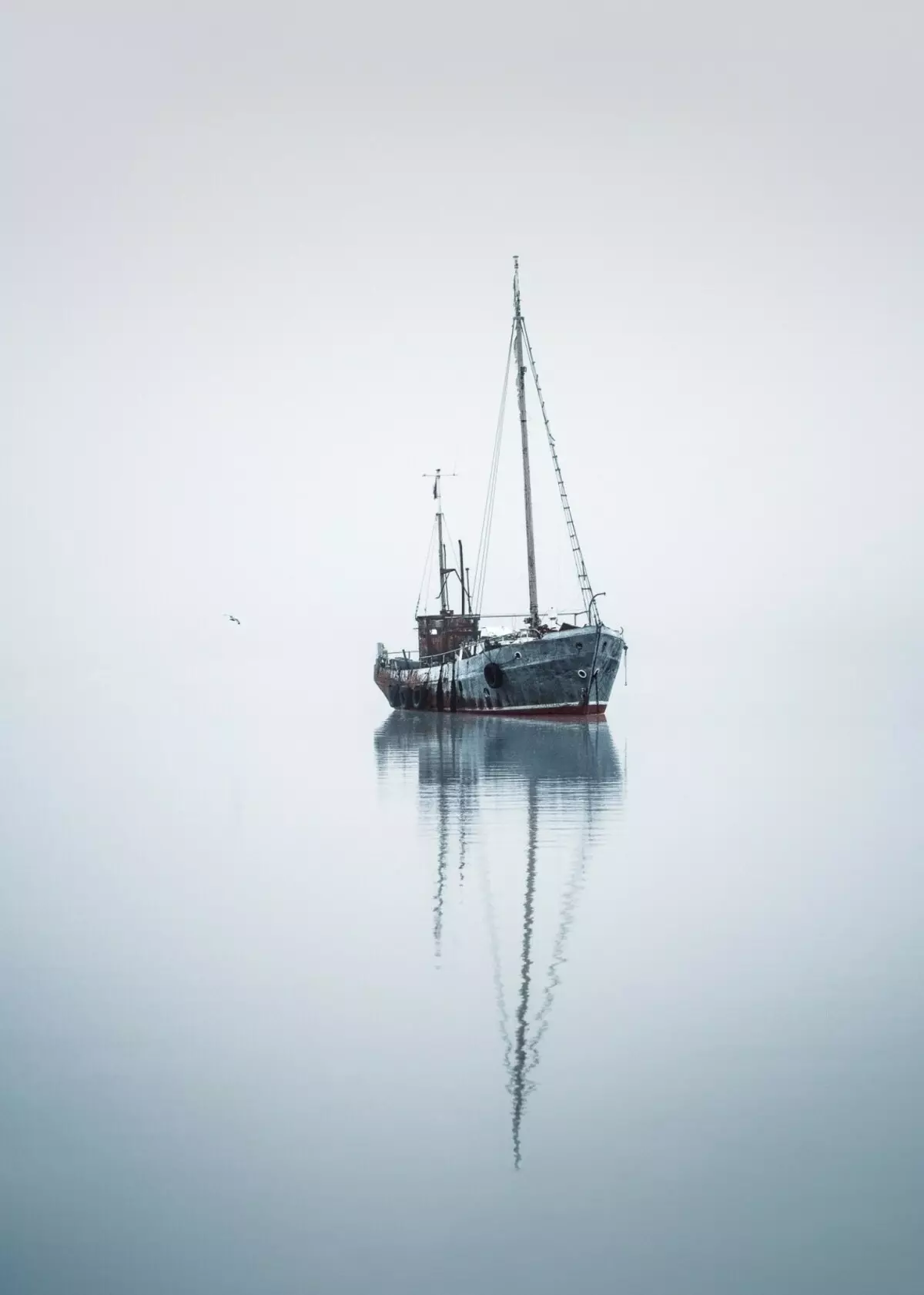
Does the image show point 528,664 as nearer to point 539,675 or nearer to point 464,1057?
point 539,675

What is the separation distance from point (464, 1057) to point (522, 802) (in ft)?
65.1

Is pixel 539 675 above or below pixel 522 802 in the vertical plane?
above

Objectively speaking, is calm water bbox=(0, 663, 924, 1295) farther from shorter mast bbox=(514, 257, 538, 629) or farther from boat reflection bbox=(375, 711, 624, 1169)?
shorter mast bbox=(514, 257, 538, 629)

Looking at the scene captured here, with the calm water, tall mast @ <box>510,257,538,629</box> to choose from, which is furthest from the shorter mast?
the calm water

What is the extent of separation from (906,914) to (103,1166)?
12.8 m

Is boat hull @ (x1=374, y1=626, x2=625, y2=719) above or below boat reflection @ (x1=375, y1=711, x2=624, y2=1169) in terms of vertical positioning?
above

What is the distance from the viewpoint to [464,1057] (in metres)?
12.5

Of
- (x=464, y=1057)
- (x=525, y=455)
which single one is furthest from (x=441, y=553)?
(x=464, y=1057)

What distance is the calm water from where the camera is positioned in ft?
28.9

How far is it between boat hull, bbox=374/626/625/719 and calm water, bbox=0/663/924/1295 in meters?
34.2

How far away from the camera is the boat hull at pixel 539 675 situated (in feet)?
210

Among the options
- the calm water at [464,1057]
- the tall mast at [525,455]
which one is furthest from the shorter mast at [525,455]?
the calm water at [464,1057]

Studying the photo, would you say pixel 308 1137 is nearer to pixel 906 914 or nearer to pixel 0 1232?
pixel 0 1232

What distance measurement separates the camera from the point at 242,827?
30.2m
